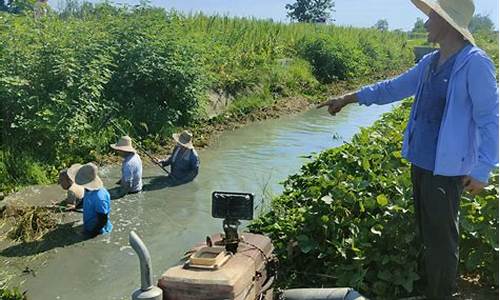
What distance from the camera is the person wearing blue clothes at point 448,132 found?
3.18 m

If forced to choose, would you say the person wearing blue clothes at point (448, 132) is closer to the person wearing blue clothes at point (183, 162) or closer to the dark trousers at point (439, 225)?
the dark trousers at point (439, 225)

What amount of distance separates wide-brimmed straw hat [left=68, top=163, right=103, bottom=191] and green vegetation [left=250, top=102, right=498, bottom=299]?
207cm

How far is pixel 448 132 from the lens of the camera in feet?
10.8

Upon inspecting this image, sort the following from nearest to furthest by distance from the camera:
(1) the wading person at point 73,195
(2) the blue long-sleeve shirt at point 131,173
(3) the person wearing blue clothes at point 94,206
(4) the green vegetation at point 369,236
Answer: (4) the green vegetation at point 369,236 < (3) the person wearing blue clothes at point 94,206 < (1) the wading person at point 73,195 < (2) the blue long-sleeve shirt at point 131,173

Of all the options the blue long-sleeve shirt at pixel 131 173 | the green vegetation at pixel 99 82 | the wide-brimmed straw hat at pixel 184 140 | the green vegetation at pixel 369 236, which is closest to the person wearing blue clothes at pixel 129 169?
the blue long-sleeve shirt at pixel 131 173

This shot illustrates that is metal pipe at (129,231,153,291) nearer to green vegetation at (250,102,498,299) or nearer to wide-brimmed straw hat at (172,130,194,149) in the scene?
green vegetation at (250,102,498,299)

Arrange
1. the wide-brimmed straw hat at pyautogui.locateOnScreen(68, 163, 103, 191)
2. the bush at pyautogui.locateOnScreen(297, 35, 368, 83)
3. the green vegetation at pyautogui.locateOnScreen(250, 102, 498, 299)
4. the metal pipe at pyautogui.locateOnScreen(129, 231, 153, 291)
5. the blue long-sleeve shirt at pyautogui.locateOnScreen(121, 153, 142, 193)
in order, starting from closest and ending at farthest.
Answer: the metal pipe at pyautogui.locateOnScreen(129, 231, 153, 291) < the green vegetation at pyautogui.locateOnScreen(250, 102, 498, 299) < the wide-brimmed straw hat at pyautogui.locateOnScreen(68, 163, 103, 191) < the blue long-sleeve shirt at pyautogui.locateOnScreen(121, 153, 142, 193) < the bush at pyautogui.locateOnScreen(297, 35, 368, 83)

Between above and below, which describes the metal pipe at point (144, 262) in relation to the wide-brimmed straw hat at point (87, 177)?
above

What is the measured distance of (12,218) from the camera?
6477 mm

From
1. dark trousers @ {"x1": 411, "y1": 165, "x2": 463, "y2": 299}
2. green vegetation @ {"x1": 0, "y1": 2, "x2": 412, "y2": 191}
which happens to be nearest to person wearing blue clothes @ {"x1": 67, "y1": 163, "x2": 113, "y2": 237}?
green vegetation @ {"x1": 0, "y1": 2, "x2": 412, "y2": 191}

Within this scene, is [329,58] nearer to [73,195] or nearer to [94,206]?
[73,195]

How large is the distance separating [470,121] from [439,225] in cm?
67

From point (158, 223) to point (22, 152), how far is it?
2.77 metres

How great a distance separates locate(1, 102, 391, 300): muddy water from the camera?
5.19 meters
